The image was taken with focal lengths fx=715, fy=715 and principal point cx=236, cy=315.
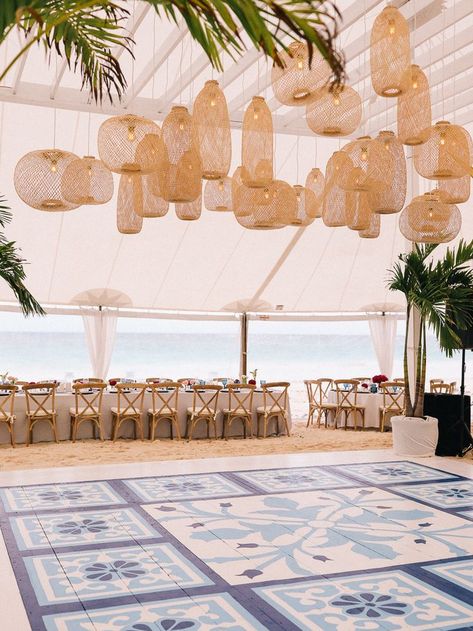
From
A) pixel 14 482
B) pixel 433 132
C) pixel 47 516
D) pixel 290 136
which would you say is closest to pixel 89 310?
pixel 290 136

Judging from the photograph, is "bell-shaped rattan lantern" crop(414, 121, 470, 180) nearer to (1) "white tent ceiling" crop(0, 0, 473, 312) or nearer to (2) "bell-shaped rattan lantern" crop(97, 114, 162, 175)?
(2) "bell-shaped rattan lantern" crop(97, 114, 162, 175)

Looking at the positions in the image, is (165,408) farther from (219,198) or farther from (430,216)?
(430,216)

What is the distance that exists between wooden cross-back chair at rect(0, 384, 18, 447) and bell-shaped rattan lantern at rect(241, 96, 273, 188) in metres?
5.47

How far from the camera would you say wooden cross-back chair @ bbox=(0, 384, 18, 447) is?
8.93 meters

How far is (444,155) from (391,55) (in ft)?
2.86

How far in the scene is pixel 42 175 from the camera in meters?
4.95

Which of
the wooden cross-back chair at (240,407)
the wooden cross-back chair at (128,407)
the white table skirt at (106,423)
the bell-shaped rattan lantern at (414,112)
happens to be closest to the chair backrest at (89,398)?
the white table skirt at (106,423)

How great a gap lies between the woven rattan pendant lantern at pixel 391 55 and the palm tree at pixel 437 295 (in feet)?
12.6

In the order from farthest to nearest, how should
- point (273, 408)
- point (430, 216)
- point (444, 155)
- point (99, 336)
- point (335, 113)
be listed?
point (99, 336) → point (273, 408) → point (430, 216) → point (444, 155) → point (335, 113)

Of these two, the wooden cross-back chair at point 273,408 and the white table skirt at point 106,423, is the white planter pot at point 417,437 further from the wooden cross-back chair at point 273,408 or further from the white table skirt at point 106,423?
the white table skirt at point 106,423

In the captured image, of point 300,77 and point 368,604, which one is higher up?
point 300,77

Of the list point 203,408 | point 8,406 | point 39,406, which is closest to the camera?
point 39,406

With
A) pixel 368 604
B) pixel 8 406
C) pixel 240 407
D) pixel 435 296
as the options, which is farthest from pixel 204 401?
pixel 368 604

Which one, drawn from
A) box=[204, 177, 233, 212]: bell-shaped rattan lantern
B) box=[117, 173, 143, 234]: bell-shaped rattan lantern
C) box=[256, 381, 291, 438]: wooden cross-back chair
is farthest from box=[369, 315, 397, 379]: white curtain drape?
box=[117, 173, 143, 234]: bell-shaped rattan lantern
